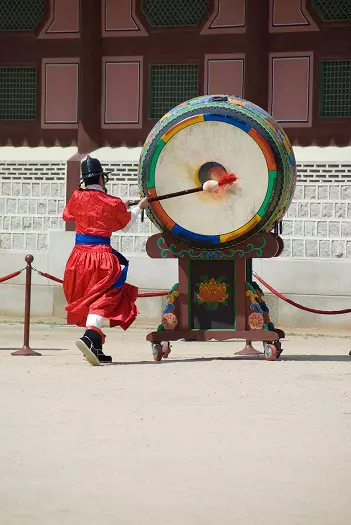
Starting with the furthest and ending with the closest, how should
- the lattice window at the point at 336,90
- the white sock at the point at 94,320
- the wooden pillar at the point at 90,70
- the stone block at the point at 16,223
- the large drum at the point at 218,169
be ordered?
the stone block at the point at 16,223 → the wooden pillar at the point at 90,70 → the lattice window at the point at 336,90 → the large drum at the point at 218,169 → the white sock at the point at 94,320

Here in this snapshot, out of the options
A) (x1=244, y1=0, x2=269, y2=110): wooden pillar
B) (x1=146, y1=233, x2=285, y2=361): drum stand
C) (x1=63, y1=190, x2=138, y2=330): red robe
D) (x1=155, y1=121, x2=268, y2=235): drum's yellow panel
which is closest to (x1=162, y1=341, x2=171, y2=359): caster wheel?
(x1=146, y1=233, x2=285, y2=361): drum stand

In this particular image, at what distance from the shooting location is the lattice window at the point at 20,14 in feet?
56.6

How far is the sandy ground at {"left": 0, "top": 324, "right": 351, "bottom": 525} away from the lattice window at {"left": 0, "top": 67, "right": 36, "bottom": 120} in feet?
20.8

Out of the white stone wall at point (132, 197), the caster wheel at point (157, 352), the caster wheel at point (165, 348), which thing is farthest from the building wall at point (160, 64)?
the caster wheel at point (157, 352)

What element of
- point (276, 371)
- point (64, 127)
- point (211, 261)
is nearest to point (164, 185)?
point (211, 261)

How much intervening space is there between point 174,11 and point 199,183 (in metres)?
5.74

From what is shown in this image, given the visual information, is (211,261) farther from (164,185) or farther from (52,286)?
(52,286)

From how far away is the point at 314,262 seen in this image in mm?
15938

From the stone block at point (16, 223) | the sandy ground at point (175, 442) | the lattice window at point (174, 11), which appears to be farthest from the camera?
the stone block at point (16, 223)

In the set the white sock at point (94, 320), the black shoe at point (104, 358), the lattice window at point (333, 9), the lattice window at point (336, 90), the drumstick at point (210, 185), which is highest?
the lattice window at point (333, 9)

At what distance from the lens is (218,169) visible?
11.4 metres

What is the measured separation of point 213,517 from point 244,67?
442 inches

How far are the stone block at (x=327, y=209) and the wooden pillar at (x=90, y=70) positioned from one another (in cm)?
276

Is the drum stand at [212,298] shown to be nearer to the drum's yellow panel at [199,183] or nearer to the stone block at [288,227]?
the drum's yellow panel at [199,183]
